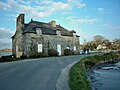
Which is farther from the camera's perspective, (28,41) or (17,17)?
(17,17)

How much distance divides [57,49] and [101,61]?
10.8m

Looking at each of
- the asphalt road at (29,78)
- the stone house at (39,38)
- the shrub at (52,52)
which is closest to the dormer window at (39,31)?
the stone house at (39,38)

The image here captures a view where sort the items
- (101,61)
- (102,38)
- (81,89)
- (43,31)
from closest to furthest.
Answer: (81,89) < (101,61) < (43,31) < (102,38)

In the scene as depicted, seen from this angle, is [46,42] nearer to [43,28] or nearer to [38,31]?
[38,31]

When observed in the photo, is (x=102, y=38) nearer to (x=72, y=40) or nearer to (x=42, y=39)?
(x=72, y=40)

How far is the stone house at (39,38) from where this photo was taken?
105 feet

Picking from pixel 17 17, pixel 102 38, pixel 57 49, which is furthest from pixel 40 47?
pixel 102 38

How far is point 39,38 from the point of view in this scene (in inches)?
1294

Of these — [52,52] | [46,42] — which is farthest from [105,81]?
[46,42]

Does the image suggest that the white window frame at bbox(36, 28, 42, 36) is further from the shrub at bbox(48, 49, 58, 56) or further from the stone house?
the shrub at bbox(48, 49, 58, 56)

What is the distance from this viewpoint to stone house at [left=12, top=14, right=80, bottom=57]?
31859 millimetres

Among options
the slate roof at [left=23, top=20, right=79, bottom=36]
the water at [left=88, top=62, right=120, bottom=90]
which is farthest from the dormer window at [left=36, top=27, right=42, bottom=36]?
the water at [left=88, top=62, right=120, bottom=90]

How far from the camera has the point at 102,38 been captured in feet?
255

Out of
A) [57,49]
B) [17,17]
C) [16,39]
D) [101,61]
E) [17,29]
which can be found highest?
[17,17]
